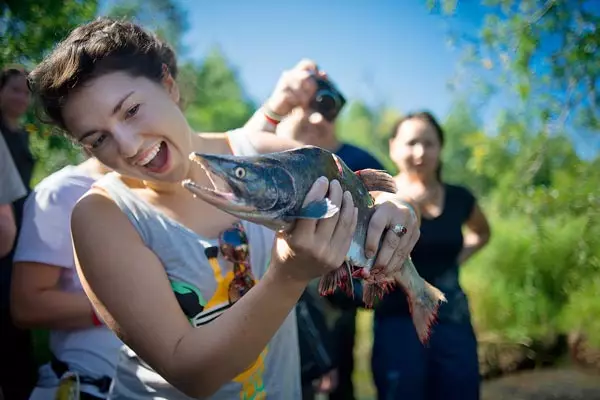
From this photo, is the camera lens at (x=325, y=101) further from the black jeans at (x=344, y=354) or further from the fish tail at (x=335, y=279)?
the black jeans at (x=344, y=354)

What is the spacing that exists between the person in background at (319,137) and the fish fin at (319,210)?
1.12 metres

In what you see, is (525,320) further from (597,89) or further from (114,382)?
(114,382)

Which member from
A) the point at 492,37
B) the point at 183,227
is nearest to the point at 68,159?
the point at 183,227

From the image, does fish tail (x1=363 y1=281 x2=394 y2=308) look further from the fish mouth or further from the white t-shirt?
the white t-shirt

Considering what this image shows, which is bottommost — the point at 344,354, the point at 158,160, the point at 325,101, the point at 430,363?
the point at 344,354

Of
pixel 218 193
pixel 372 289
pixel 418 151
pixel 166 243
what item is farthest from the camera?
pixel 418 151

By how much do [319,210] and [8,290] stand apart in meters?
2.92

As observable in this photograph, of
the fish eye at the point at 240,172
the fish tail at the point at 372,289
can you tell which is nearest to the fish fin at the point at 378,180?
the fish tail at the point at 372,289

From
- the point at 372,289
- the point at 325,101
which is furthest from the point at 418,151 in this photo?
the point at 372,289

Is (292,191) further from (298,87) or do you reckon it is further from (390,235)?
(298,87)

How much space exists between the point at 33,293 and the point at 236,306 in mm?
1324

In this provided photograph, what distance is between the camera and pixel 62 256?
2.25m

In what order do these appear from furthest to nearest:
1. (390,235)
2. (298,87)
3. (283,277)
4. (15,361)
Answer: (15,361), (298,87), (390,235), (283,277)

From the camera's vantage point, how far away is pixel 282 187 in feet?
4.06
